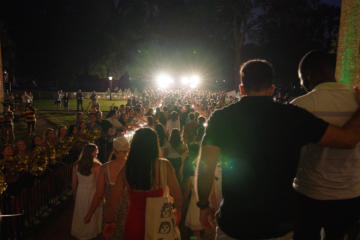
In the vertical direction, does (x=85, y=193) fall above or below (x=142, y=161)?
below

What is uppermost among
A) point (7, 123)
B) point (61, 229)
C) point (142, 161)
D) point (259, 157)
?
point (259, 157)

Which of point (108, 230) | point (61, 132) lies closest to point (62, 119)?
point (61, 132)

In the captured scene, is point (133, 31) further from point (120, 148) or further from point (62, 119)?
point (120, 148)

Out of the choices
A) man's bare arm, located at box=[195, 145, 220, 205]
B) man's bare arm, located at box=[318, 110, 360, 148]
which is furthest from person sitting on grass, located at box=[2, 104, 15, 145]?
man's bare arm, located at box=[318, 110, 360, 148]

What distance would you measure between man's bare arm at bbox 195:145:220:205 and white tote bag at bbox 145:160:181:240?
0.62 m

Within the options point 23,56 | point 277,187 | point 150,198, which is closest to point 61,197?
point 150,198

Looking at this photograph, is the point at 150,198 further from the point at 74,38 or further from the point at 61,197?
the point at 74,38

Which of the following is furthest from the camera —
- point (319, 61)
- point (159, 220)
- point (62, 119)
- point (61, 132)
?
point (62, 119)

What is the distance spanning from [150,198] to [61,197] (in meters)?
4.73

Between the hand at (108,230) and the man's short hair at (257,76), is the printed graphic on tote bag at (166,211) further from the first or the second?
the man's short hair at (257,76)

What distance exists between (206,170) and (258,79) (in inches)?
29.1

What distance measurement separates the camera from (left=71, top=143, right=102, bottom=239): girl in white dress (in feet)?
14.5

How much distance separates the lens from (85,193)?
14.6 feet

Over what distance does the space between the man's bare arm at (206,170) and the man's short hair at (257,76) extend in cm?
51
